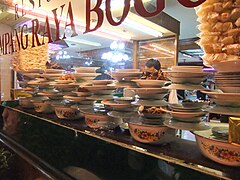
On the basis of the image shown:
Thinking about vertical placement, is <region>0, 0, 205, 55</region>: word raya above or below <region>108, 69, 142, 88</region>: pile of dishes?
above

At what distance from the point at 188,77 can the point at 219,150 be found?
0.32 m

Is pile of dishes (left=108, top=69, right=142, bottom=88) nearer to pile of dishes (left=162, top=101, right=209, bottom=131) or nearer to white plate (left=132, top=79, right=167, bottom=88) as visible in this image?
white plate (left=132, top=79, right=167, bottom=88)

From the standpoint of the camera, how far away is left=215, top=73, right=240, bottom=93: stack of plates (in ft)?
2.61

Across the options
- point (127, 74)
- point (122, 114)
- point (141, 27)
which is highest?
point (141, 27)

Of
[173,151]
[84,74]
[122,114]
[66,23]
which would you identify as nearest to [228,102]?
[173,151]

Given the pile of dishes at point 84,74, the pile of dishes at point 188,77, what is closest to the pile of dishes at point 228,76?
the pile of dishes at point 188,77

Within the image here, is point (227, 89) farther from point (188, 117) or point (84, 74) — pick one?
point (84, 74)

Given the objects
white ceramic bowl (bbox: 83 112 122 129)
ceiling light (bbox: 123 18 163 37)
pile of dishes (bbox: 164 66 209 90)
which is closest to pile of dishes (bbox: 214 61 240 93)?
pile of dishes (bbox: 164 66 209 90)

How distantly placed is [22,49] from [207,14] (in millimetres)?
1895

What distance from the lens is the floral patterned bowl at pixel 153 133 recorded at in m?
0.98

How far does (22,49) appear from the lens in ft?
7.34

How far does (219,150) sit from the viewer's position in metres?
0.79

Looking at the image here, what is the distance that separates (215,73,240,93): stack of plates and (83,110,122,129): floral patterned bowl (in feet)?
2.00

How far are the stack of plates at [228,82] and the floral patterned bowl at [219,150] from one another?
0.60ft
